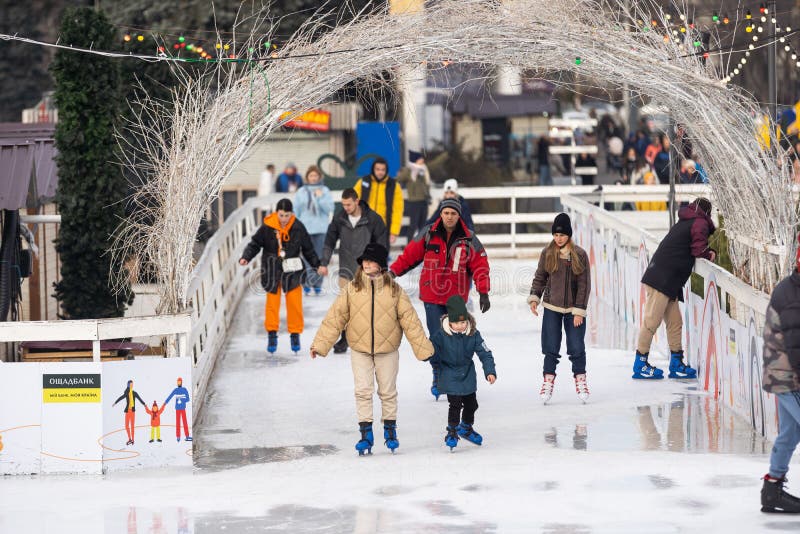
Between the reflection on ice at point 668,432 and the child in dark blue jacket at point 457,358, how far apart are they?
75cm

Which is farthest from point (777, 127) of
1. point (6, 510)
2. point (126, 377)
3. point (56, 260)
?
point (56, 260)

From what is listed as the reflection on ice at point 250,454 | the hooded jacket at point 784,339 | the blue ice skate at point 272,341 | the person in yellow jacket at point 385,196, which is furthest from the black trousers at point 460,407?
the person in yellow jacket at point 385,196

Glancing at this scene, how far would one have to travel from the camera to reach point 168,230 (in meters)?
10.1

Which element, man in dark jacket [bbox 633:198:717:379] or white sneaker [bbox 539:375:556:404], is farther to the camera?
man in dark jacket [bbox 633:198:717:379]

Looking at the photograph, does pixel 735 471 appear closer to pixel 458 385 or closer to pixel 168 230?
pixel 458 385

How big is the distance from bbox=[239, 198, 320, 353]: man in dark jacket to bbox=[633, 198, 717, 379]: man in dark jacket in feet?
11.4

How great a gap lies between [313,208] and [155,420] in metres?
9.72

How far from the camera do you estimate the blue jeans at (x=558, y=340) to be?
11.1m

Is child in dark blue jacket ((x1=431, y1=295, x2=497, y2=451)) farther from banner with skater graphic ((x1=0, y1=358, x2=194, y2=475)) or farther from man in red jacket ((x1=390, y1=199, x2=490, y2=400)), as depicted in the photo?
banner with skater graphic ((x1=0, y1=358, x2=194, y2=475))

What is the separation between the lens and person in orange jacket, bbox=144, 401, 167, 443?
9.46 m

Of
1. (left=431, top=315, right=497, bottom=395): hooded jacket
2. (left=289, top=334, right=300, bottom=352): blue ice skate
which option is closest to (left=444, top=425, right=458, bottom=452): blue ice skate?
(left=431, top=315, right=497, bottom=395): hooded jacket

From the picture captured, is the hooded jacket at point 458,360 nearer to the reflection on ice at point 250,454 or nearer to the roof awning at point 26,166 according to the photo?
the reflection on ice at point 250,454

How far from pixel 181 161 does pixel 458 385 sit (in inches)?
103

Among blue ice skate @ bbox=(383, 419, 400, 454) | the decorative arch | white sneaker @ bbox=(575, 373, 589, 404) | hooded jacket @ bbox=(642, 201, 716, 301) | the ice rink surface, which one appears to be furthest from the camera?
hooded jacket @ bbox=(642, 201, 716, 301)
